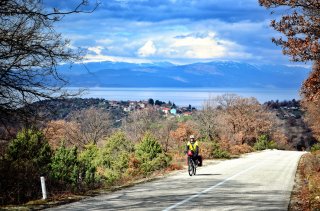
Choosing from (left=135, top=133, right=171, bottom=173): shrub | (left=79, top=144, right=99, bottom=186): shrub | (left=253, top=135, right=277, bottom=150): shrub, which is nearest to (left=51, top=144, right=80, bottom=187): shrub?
(left=79, top=144, right=99, bottom=186): shrub

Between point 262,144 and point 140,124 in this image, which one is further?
point 262,144

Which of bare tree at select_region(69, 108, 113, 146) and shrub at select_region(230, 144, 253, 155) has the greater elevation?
bare tree at select_region(69, 108, 113, 146)

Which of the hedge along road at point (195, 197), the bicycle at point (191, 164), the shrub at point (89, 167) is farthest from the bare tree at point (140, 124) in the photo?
the hedge along road at point (195, 197)

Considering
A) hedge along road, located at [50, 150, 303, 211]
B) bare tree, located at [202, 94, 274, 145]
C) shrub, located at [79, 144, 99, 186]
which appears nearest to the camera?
hedge along road, located at [50, 150, 303, 211]

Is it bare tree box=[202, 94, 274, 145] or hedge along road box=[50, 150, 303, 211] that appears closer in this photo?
hedge along road box=[50, 150, 303, 211]

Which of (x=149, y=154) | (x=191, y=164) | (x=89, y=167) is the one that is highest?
(x=149, y=154)

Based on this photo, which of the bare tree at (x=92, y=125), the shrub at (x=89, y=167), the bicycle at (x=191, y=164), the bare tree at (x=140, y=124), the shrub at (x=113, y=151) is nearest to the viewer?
the bicycle at (x=191, y=164)

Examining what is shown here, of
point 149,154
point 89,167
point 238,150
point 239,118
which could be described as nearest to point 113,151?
point 89,167

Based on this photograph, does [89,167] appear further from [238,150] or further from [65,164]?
[238,150]

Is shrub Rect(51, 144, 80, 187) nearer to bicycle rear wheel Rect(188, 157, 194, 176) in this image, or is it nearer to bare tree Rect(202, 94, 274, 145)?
bicycle rear wheel Rect(188, 157, 194, 176)

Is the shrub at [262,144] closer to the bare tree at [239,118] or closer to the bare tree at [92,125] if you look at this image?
the bare tree at [239,118]

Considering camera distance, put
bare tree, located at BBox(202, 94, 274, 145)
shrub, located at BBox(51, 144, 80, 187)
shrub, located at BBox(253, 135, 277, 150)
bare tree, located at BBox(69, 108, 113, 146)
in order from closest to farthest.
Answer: shrub, located at BBox(51, 144, 80, 187) → bare tree, located at BBox(202, 94, 274, 145) → bare tree, located at BBox(69, 108, 113, 146) → shrub, located at BBox(253, 135, 277, 150)

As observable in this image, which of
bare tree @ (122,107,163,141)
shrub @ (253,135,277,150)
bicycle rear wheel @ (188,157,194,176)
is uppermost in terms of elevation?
bare tree @ (122,107,163,141)

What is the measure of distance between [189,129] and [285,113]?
124 meters
